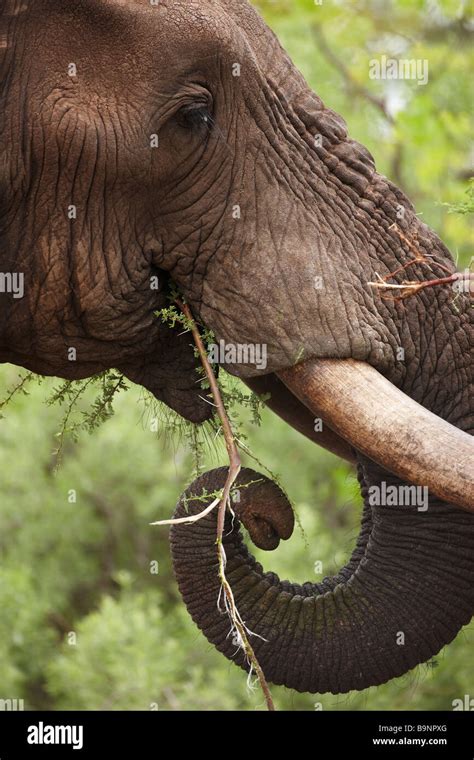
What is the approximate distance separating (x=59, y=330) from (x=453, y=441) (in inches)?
50.7

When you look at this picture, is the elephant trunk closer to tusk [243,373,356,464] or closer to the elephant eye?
tusk [243,373,356,464]

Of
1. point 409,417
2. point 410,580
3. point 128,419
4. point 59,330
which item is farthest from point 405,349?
point 128,419

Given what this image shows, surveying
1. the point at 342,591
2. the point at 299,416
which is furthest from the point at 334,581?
the point at 299,416

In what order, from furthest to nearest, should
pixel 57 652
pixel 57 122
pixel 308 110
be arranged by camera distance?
1. pixel 57 652
2. pixel 308 110
3. pixel 57 122

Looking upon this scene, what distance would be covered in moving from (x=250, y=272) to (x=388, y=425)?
2.06 feet

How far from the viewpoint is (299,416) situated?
4.73m

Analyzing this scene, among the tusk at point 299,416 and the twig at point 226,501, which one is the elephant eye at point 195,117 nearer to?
the twig at point 226,501

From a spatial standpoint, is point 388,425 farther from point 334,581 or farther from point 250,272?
point 334,581

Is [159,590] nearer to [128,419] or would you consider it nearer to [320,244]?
[128,419]

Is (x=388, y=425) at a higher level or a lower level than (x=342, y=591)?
higher

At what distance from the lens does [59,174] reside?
13.9 feet

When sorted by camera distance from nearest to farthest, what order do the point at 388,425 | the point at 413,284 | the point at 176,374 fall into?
1. the point at 388,425
2. the point at 413,284
3. the point at 176,374

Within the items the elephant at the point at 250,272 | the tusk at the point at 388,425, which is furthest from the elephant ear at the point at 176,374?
the tusk at the point at 388,425

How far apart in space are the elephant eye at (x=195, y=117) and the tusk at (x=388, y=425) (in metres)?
0.78
